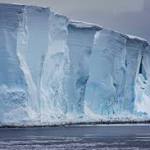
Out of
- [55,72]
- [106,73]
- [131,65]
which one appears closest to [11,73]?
[55,72]

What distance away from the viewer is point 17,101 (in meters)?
26.5

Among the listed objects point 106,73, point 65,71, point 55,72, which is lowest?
point 106,73

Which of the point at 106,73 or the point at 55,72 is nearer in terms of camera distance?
the point at 55,72

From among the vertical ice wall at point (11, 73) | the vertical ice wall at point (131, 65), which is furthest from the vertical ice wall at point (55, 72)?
the vertical ice wall at point (131, 65)

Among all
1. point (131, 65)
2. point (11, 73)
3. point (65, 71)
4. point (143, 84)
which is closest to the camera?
point (11, 73)

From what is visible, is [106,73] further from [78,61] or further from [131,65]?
[78,61]


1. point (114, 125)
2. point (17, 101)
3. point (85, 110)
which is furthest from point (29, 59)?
point (114, 125)

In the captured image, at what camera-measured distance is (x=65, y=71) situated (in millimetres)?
30312

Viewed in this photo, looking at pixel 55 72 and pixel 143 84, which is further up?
pixel 55 72

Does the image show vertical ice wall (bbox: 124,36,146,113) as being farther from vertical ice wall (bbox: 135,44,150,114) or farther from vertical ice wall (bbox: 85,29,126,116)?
vertical ice wall (bbox: 135,44,150,114)

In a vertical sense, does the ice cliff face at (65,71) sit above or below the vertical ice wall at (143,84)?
above

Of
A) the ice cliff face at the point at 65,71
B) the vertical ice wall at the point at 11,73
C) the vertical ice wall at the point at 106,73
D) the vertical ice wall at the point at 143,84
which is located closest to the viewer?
the vertical ice wall at the point at 11,73

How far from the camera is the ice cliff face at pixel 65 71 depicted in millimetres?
26906

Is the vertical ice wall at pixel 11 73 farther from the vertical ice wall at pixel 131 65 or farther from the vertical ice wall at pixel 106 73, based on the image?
the vertical ice wall at pixel 131 65
